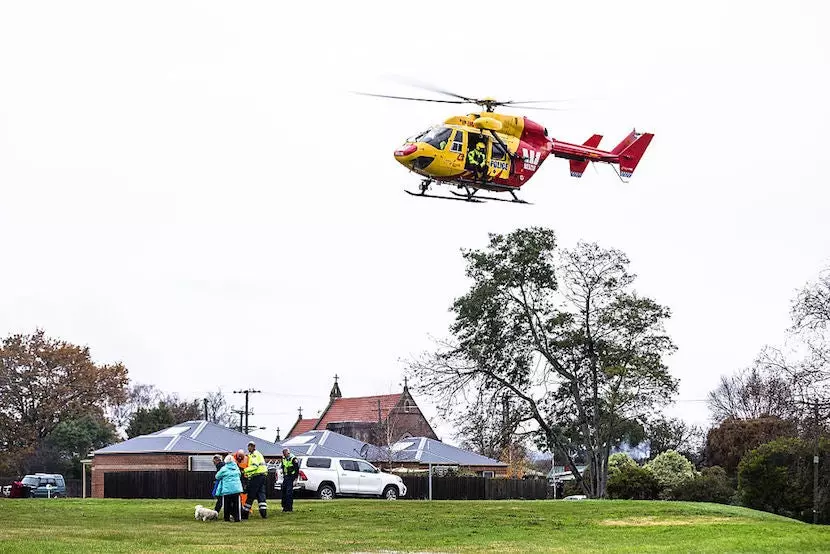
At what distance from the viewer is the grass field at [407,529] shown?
2088cm

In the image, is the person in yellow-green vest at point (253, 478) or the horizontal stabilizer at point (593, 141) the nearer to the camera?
the person in yellow-green vest at point (253, 478)

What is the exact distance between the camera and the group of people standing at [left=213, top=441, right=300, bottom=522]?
26.1 meters

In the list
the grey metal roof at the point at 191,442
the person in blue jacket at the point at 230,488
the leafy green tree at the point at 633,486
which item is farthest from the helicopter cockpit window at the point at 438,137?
the grey metal roof at the point at 191,442

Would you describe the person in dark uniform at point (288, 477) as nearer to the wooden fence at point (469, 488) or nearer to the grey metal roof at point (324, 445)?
the wooden fence at point (469, 488)

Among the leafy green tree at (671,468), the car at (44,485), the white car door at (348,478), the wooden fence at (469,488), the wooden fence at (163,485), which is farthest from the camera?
the leafy green tree at (671,468)

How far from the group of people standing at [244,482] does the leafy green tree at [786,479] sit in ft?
68.1

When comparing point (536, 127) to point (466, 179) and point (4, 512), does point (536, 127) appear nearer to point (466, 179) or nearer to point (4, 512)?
point (466, 179)

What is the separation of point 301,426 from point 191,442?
47.9 metres

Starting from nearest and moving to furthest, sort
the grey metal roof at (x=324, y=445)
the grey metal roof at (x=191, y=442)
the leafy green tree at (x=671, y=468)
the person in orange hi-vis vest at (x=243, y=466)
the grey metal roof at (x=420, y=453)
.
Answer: the person in orange hi-vis vest at (x=243, y=466)
the leafy green tree at (x=671, y=468)
the grey metal roof at (x=191, y=442)
the grey metal roof at (x=324, y=445)
the grey metal roof at (x=420, y=453)

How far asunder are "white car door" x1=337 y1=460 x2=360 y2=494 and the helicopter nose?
12.9 m

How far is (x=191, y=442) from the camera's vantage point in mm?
60844

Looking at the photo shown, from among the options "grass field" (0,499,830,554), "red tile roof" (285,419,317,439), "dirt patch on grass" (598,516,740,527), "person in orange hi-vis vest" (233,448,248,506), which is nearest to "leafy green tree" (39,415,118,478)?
"red tile roof" (285,419,317,439)

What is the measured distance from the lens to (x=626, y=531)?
25.2 m

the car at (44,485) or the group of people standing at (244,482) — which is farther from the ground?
the group of people standing at (244,482)
